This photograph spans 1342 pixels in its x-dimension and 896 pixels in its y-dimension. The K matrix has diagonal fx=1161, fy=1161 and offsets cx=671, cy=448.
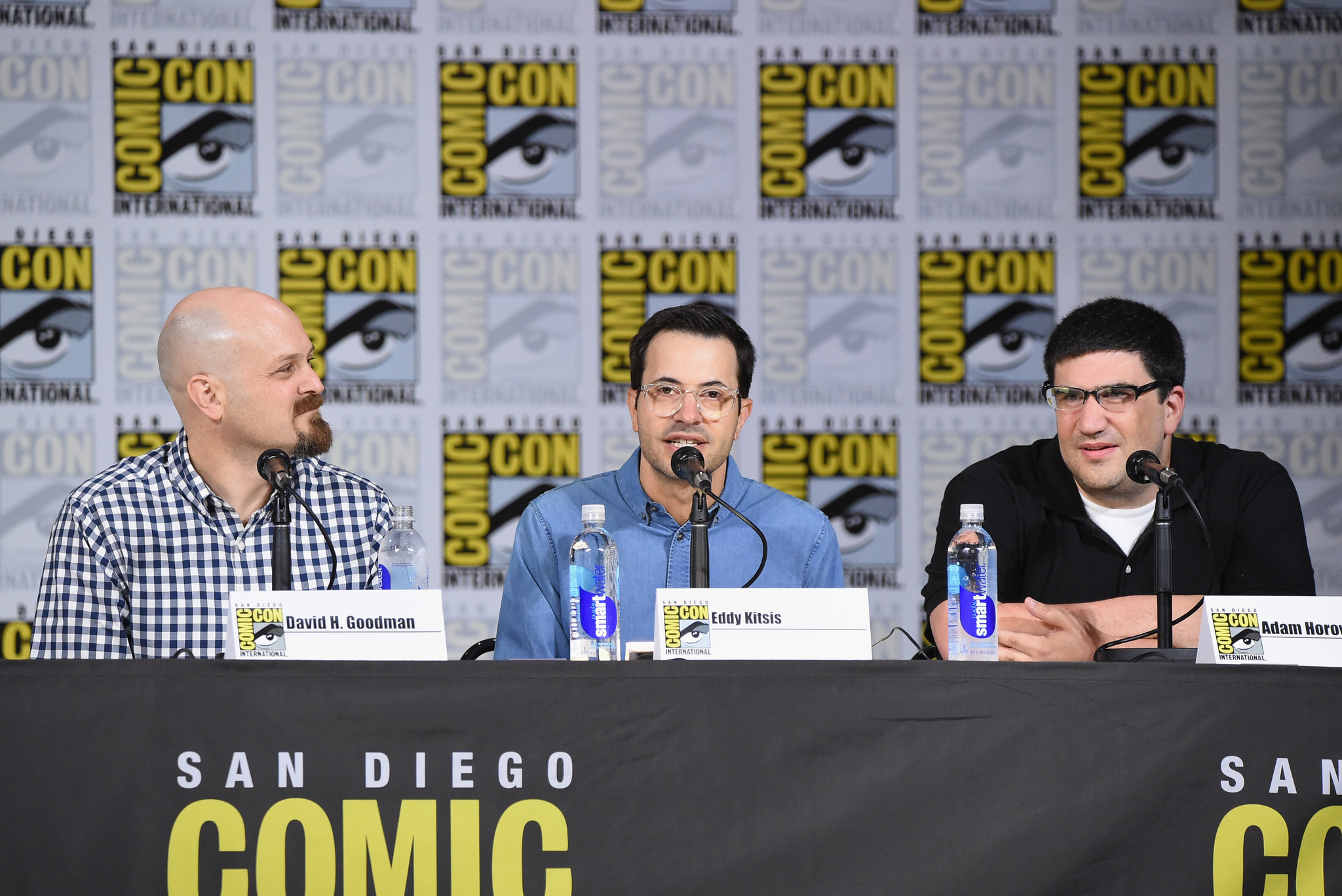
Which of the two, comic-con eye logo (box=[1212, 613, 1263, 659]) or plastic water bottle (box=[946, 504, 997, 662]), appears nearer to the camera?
comic-con eye logo (box=[1212, 613, 1263, 659])

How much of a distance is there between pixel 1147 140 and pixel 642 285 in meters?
1.63

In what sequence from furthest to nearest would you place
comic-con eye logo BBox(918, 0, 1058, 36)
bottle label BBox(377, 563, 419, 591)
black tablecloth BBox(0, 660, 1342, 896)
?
1. comic-con eye logo BBox(918, 0, 1058, 36)
2. bottle label BBox(377, 563, 419, 591)
3. black tablecloth BBox(0, 660, 1342, 896)

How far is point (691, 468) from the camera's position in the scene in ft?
6.21

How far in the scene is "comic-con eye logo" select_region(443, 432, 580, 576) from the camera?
358 centimetres

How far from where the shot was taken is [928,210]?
360 cm

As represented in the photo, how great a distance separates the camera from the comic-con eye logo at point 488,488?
3576 millimetres

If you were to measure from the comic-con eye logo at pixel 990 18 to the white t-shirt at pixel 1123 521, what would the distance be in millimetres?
1811

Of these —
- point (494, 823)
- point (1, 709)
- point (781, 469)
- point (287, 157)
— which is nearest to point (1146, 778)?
point (494, 823)

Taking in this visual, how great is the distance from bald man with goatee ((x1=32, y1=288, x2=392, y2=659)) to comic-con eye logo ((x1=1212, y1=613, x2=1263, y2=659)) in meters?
1.57

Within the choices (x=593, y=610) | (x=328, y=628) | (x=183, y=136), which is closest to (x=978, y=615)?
(x=593, y=610)

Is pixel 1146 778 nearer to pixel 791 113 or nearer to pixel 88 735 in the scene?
pixel 88 735

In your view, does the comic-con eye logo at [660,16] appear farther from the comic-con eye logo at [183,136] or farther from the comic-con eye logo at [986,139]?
the comic-con eye logo at [183,136]

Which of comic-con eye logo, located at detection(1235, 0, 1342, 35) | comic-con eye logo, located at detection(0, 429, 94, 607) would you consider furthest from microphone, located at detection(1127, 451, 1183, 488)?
comic-con eye logo, located at detection(0, 429, 94, 607)

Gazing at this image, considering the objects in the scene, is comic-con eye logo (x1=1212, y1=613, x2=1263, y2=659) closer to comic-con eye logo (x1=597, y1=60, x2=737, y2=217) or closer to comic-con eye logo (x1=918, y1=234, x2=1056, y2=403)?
comic-con eye logo (x1=918, y1=234, x2=1056, y2=403)
